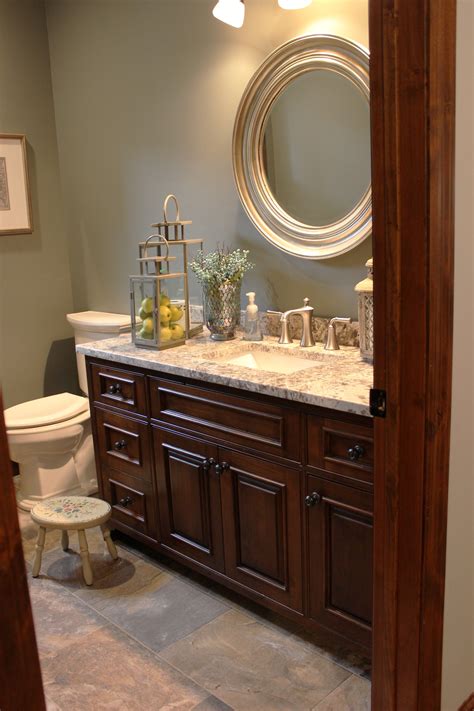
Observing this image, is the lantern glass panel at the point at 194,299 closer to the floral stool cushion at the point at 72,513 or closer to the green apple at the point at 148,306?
the green apple at the point at 148,306

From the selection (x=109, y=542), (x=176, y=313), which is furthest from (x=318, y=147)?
(x=109, y=542)

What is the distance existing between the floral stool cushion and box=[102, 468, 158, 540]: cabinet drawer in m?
0.11

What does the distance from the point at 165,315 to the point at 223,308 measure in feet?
0.75

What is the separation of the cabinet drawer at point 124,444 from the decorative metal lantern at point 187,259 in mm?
432

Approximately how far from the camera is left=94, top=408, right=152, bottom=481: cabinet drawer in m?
2.59

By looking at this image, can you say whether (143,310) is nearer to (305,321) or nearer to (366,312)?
(305,321)

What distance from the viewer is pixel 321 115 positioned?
242cm

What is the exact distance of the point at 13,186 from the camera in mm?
3553

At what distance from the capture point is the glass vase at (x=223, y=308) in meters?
2.66

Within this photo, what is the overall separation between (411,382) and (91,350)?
1529 millimetres

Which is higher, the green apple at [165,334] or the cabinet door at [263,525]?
the green apple at [165,334]

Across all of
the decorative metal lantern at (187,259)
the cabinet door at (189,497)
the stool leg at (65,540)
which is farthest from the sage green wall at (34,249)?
the cabinet door at (189,497)

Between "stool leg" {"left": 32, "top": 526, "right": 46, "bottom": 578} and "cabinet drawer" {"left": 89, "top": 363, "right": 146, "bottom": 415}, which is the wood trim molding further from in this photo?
"stool leg" {"left": 32, "top": 526, "right": 46, "bottom": 578}

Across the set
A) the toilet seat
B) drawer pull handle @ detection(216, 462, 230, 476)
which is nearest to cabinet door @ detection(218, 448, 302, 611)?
drawer pull handle @ detection(216, 462, 230, 476)
